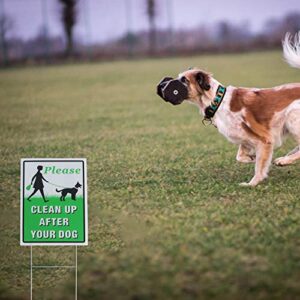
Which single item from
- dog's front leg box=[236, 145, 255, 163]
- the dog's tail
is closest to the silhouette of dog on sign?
dog's front leg box=[236, 145, 255, 163]

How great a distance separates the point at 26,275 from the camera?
179 inches

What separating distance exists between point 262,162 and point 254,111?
1.37ft

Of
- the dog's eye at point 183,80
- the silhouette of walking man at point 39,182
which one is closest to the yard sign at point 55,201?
the silhouette of walking man at point 39,182

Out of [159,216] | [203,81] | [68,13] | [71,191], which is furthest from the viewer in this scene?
[68,13]

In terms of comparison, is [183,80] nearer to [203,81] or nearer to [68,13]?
[203,81]

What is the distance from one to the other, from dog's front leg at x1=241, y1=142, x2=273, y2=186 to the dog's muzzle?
75 centimetres

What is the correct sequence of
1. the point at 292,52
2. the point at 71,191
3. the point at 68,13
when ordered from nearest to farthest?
the point at 71,191 → the point at 292,52 → the point at 68,13

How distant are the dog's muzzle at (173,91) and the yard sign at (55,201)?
148 cm

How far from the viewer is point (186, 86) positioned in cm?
526

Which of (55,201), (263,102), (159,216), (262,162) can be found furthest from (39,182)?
(263,102)

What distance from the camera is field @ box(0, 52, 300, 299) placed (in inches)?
129

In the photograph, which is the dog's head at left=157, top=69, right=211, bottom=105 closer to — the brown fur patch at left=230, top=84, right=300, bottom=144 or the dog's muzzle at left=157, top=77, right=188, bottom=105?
the dog's muzzle at left=157, top=77, right=188, bottom=105

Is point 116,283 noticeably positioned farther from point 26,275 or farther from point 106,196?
point 106,196

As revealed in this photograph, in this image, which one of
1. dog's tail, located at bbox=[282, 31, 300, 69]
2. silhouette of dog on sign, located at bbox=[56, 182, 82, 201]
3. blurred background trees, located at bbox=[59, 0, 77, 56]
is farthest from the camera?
blurred background trees, located at bbox=[59, 0, 77, 56]
